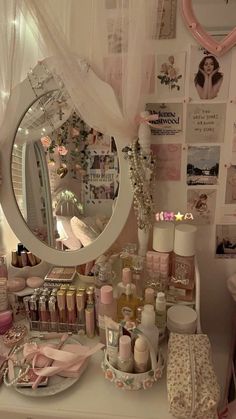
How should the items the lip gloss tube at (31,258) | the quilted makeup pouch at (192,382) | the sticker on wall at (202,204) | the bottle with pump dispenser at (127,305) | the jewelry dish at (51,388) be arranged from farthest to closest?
the lip gloss tube at (31,258) → the sticker on wall at (202,204) → the bottle with pump dispenser at (127,305) → the jewelry dish at (51,388) → the quilted makeup pouch at (192,382)

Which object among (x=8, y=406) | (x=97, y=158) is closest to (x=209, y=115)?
(x=97, y=158)

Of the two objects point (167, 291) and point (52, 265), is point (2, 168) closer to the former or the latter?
point (52, 265)

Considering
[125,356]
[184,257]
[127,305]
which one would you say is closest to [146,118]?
[184,257]

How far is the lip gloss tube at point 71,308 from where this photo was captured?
115cm

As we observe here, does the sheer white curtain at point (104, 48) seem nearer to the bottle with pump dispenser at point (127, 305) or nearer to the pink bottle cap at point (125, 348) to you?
the bottle with pump dispenser at point (127, 305)

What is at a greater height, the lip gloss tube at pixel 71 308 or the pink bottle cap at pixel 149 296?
the pink bottle cap at pixel 149 296

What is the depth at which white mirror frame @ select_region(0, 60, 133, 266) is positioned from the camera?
1093mm

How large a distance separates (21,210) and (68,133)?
12.2 inches

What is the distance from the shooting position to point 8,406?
37.5 inches

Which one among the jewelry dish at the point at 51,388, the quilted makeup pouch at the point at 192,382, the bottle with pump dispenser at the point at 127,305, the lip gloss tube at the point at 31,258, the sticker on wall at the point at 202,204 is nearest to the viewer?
the quilted makeup pouch at the point at 192,382

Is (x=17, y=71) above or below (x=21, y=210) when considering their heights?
above

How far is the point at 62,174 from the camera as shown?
1167 mm

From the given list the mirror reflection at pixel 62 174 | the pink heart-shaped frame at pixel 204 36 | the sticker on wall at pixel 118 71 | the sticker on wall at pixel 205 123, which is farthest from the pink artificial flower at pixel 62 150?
the pink heart-shaped frame at pixel 204 36

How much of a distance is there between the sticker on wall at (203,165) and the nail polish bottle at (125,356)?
0.53 meters
